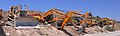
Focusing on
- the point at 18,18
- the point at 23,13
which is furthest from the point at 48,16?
the point at 18,18

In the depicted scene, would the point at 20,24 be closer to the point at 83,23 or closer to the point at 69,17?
the point at 69,17

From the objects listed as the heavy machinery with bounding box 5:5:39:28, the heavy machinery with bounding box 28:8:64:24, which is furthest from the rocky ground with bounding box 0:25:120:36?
the heavy machinery with bounding box 28:8:64:24

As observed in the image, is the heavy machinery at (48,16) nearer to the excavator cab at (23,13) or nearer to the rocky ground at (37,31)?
the rocky ground at (37,31)

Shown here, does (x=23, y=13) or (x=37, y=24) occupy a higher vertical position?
(x=23, y=13)

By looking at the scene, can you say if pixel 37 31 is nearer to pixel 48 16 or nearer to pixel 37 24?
pixel 37 24

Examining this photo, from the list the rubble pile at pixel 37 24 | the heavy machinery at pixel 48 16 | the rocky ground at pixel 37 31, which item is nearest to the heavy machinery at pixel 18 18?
the rubble pile at pixel 37 24

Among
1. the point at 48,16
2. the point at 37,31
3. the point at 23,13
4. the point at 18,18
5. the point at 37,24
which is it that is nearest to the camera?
the point at 37,31

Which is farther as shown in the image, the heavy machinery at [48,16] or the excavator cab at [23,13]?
the heavy machinery at [48,16]

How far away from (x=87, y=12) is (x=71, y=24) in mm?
4119

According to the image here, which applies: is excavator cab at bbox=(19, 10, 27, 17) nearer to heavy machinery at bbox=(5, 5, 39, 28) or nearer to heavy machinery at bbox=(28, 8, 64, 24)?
heavy machinery at bbox=(5, 5, 39, 28)

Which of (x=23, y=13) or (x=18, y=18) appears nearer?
(x=18, y=18)

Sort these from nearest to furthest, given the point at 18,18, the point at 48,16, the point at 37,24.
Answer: the point at 18,18
the point at 37,24
the point at 48,16

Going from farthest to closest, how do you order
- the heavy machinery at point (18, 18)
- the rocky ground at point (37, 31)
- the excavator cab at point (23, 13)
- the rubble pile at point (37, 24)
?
the excavator cab at point (23, 13) → the heavy machinery at point (18, 18) → the rubble pile at point (37, 24) → the rocky ground at point (37, 31)

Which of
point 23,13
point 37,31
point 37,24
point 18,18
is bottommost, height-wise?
point 37,31
